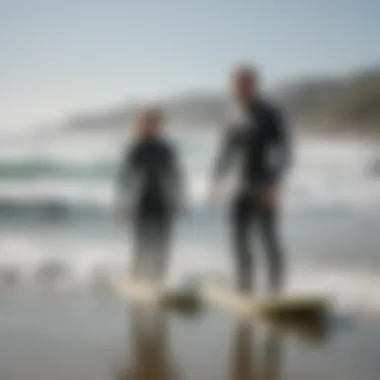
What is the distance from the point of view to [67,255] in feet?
5.67

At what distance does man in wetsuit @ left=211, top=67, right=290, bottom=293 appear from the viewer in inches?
66.0

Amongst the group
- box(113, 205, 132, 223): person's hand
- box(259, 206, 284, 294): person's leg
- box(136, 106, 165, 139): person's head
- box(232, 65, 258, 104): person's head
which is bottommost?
box(259, 206, 284, 294): person's leg

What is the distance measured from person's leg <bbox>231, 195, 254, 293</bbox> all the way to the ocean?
19 mm

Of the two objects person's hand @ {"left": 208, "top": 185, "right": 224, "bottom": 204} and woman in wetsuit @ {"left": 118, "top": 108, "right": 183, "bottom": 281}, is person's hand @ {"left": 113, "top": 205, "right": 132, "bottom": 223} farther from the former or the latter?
person's hand @ {"left": 208, "top": 185, "right": 224, "bottom": 204}

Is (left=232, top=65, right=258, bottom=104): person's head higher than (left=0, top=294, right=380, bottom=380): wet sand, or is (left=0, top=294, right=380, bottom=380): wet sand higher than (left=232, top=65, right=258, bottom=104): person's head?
(left=232, top=65, right=258, bottom=104): person's head

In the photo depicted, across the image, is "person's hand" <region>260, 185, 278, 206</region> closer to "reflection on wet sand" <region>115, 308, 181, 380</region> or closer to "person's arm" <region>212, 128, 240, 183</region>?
"person's arm" <region>212, 128, 240, 183</region>

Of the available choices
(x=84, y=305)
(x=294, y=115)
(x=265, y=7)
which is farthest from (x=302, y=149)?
(x=84, y=305)

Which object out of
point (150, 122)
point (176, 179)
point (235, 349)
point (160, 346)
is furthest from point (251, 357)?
point (150, 122)

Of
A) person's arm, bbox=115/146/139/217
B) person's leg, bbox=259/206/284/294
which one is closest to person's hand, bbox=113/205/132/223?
person's arm, bbox=115/146/139/217

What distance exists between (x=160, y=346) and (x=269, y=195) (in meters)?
0.38

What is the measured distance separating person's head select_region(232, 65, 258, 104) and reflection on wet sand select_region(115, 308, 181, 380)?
470 mm

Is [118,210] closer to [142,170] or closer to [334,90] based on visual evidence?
[142,170]

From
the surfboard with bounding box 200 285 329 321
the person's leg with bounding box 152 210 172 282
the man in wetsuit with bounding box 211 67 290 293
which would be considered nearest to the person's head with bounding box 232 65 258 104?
the man in wetsuit with bounding box 211 67 290 293

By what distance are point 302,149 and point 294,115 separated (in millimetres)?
70
